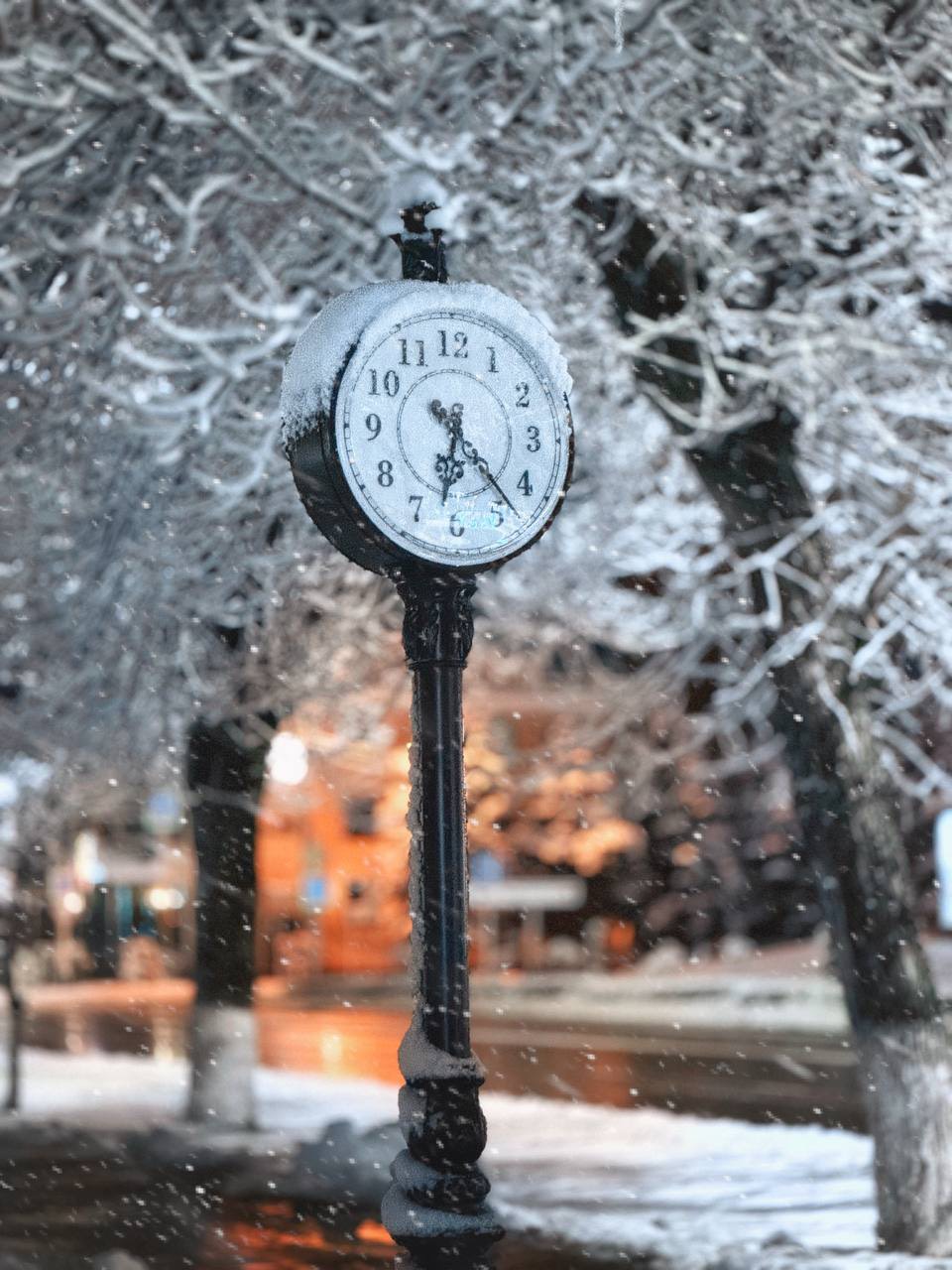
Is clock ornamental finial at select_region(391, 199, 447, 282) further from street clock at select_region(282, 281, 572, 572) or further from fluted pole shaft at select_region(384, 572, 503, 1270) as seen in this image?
fluted pole shaft at select_region(384, 572, 503, 1270)

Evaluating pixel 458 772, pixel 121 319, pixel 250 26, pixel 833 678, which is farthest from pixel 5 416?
pixel 458 772

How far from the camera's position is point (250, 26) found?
8.66 meters

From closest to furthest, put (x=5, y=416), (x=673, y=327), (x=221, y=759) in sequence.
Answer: (x=673, y=327) < (x=5, y=416) < (x=221, y=759)

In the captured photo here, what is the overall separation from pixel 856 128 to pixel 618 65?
152cm

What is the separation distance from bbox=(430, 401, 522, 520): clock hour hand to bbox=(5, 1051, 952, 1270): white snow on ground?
4415mm

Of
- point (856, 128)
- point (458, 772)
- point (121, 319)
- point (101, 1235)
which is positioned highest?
point (856, 128)

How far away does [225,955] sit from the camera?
13.1 meters

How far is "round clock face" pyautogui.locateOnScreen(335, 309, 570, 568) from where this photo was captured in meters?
4.37

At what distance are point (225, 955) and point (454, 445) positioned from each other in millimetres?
9252

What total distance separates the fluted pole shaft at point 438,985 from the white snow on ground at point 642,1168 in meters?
3.73

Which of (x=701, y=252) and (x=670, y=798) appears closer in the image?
(x=701, y=252)

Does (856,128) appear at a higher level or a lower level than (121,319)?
higher

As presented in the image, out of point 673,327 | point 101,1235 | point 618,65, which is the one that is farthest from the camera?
point 101,1235

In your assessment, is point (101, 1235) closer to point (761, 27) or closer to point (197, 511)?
point (197, 511)
